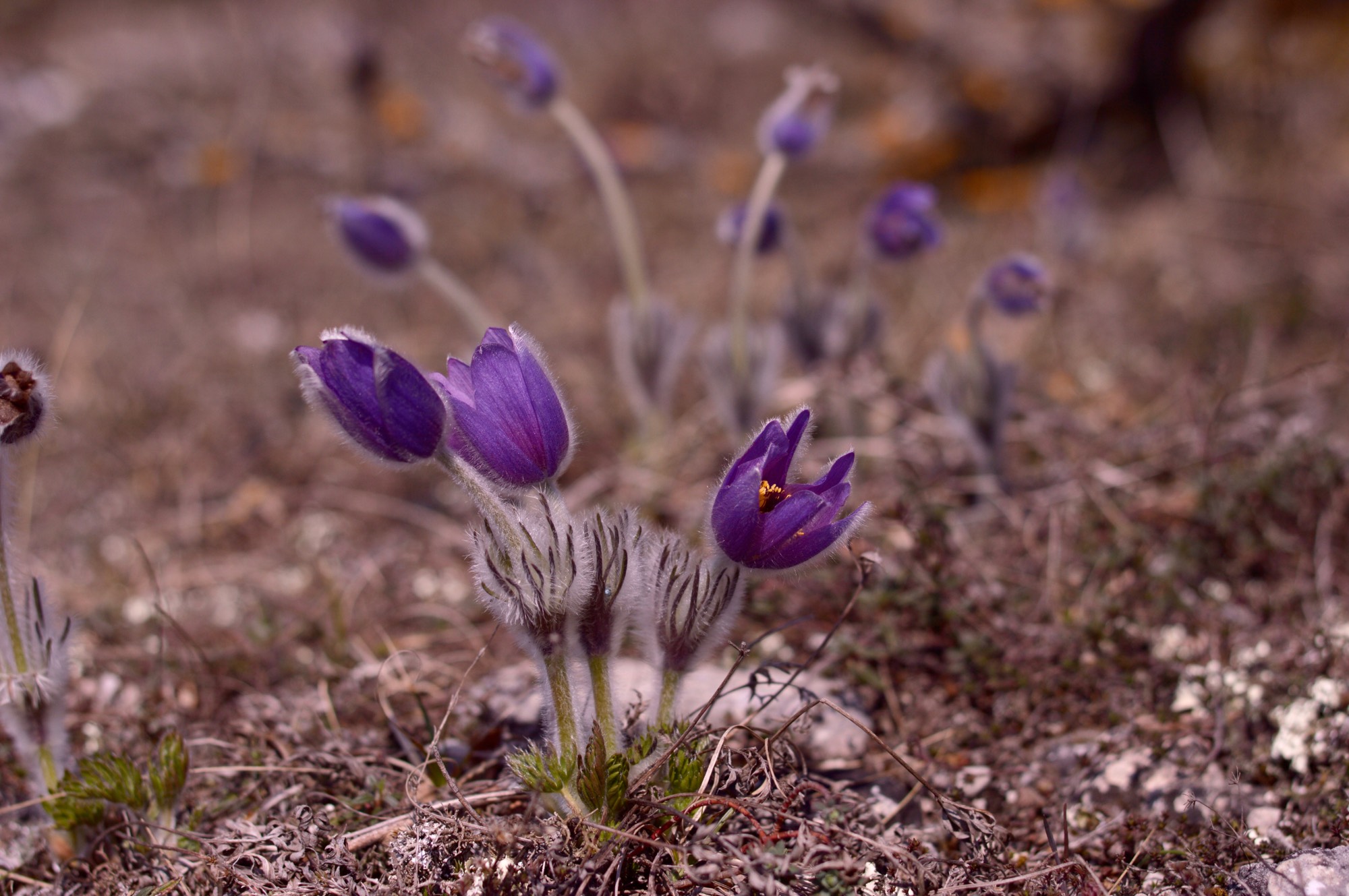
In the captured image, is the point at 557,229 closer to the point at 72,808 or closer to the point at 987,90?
the point at 987,90

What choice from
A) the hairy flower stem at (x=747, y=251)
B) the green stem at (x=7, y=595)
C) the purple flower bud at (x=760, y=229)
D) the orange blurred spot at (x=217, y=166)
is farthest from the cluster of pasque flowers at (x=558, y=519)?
the orange blurred spot at (x=217, y=166)

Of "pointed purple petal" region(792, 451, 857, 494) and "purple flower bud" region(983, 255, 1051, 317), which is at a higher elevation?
"purple flower bud" region(983, 255, 1051, 317)

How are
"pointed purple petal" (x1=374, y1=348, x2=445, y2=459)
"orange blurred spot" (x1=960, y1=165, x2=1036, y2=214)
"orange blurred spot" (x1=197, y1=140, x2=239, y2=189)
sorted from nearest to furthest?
"pointed purple petal" (x1=374, y1=348, x2=445, y2=459)
"orange blurred spot" (x1=960, y1=165, x2=1036, y2=214)
"orange blurred spot" (x1=197, y1=140, x2=239, y2=189)

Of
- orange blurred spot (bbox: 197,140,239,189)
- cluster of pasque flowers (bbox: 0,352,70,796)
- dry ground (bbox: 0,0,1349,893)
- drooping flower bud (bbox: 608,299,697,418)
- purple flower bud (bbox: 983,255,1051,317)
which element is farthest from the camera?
orange blurred spot (bbox: 197,140,239,189)

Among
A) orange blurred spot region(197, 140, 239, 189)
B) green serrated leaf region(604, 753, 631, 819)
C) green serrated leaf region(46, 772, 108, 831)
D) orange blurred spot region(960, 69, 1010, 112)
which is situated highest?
orange blurred spot region(960, 69, 1010, 112)

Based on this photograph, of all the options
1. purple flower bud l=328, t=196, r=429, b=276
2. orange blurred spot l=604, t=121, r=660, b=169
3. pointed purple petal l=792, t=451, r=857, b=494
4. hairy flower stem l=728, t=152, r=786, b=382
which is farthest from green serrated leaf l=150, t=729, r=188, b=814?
orange blurred spot l=604, t=121, r=660, b=169

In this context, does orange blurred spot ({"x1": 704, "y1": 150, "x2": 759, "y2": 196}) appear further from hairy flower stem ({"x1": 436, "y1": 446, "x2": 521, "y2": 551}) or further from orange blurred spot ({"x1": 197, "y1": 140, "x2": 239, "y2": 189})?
hairy flower stem ({"x1": 436, "y1": 446, "x2": 521, "y2": 551})

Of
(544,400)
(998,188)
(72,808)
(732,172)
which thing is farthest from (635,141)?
(72,808)
